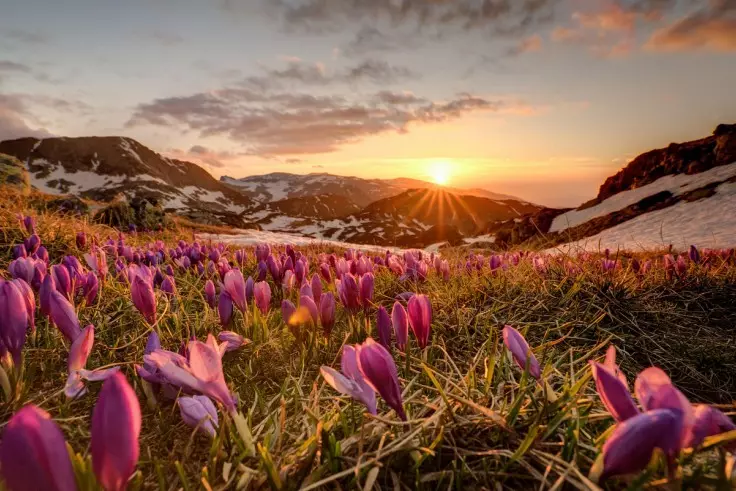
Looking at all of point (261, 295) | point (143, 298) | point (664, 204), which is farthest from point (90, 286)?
point (664, 204)

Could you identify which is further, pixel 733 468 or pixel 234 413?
pixel 234 413

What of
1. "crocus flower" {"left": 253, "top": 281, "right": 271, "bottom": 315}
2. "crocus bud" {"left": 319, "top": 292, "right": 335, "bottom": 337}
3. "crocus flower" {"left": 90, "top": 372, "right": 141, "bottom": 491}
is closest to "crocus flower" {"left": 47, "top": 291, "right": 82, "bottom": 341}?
"crocus flower" {"left": 253, "top": 281, "right": 271, "bottom": 315}

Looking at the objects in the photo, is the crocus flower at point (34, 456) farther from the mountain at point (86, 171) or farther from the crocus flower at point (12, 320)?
the mountain at point (86, 171)

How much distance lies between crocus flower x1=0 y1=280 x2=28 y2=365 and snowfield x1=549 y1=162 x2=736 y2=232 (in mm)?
45654

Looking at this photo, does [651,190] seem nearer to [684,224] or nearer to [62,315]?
[684,224]

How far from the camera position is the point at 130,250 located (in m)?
4.72

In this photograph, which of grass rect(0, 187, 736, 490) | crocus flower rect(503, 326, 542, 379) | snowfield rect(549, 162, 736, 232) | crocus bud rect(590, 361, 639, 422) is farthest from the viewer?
snowfield rect(549, 162, 736, 232)

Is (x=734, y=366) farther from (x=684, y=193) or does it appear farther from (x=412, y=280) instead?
(x=684, y=193)

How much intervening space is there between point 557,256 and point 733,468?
153 inches

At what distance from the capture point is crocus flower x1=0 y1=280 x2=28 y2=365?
5.26ft

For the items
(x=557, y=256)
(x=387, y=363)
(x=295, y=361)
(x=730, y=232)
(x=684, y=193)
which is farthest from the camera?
(x=684, y=193)

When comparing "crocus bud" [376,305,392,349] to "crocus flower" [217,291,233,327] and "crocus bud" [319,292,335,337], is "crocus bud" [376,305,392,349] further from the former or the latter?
"crocus flower" [217,291,233,327]

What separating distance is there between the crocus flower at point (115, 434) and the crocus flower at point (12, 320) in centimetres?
113

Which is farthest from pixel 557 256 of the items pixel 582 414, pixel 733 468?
pixel 733 468
